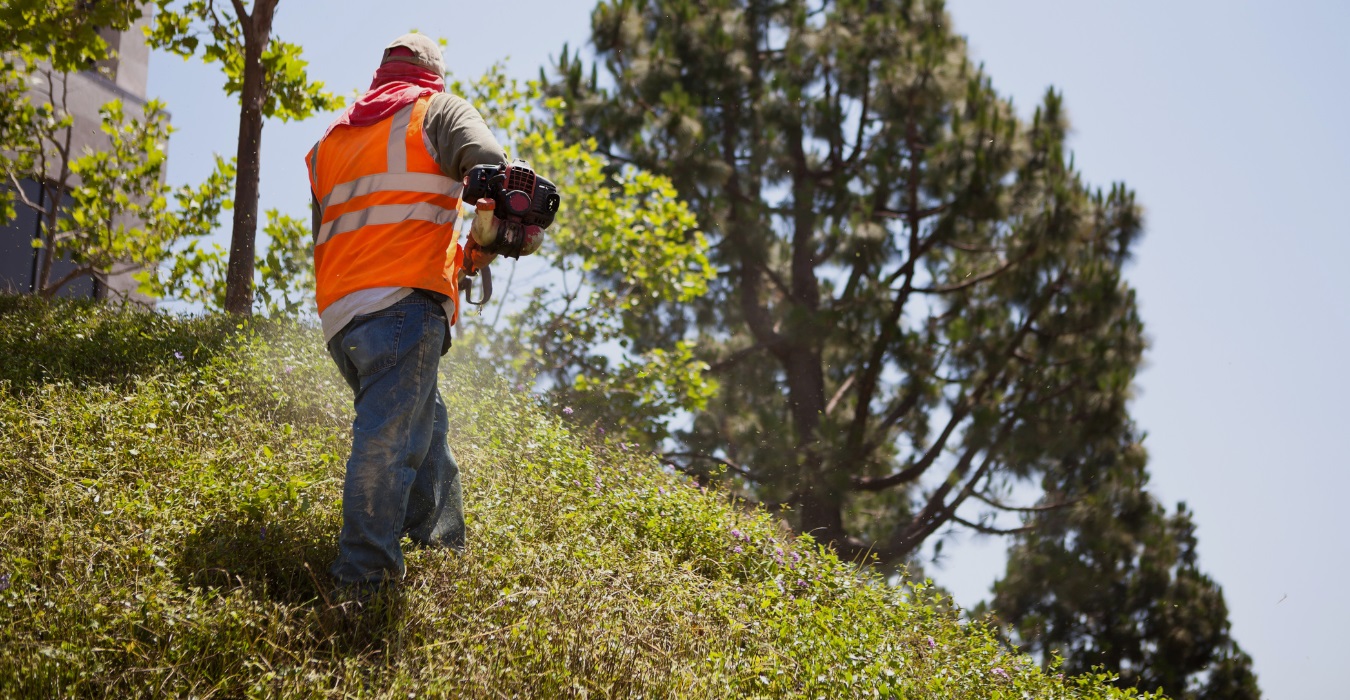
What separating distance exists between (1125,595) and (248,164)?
10.5 m

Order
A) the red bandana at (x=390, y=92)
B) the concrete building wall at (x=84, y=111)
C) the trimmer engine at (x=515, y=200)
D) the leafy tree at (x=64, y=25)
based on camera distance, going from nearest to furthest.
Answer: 1. the trimmer engine at (x=515, y=200)
2. the red bandana at (x=390, y=92)
3. the leafy tree at (x=64, y=25)
4. the concrete building wall at (x=84, y=111)

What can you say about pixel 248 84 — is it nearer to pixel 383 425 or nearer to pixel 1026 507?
pixel 383 425

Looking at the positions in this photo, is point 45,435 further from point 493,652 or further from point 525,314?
point 525,314

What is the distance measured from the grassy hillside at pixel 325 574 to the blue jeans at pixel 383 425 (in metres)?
0.17

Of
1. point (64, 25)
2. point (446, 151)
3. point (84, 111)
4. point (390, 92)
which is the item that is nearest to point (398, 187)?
point (446, 151)

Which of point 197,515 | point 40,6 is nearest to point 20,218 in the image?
point 40,6

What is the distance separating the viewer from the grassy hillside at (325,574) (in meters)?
3.00

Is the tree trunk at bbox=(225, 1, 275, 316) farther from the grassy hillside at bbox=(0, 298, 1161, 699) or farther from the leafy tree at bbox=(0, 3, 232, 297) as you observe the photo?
the leafy tree at bbox=(0, 3, 232, 297)

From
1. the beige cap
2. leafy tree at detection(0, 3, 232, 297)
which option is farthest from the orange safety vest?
leafy tree at detection(0, 3, 232, 297)

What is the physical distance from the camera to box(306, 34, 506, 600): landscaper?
338cm

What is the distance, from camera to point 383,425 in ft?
11.0

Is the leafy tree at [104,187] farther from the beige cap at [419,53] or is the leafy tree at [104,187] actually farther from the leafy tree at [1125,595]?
the leafy tree at [1125,595]

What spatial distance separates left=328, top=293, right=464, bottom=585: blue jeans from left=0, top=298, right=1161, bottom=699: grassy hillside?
17 centimetres

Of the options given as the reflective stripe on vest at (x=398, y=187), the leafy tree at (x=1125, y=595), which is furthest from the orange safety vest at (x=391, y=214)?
the leafy tree at (x=1125, y=595)
